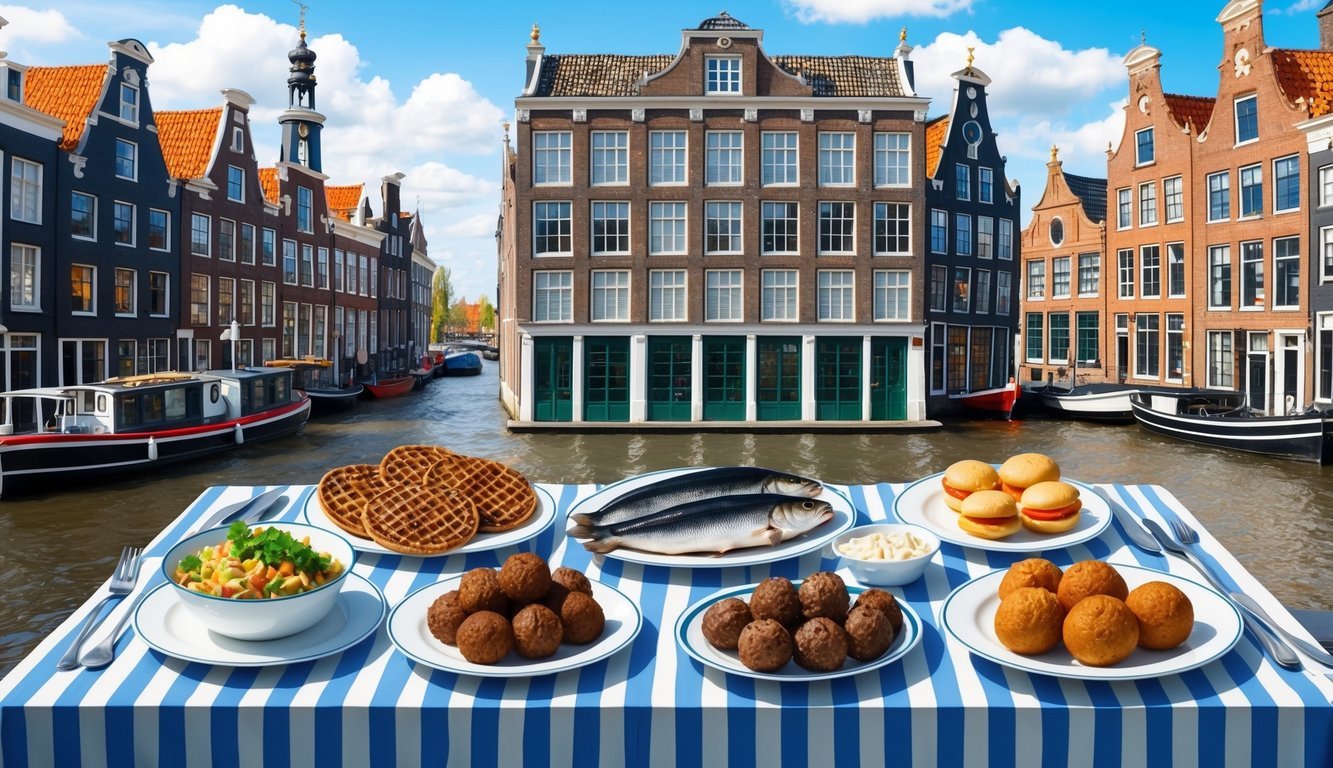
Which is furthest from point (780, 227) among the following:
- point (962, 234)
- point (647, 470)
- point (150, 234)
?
point (150, 234)

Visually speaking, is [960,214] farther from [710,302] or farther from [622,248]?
[622,248]

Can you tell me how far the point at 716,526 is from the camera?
3760 millimetres

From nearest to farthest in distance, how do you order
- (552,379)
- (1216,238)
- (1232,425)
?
(1232,425), (552,379), (1216,238)

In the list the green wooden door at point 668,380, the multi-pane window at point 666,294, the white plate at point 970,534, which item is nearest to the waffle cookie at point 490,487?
the white plate at point 970,534

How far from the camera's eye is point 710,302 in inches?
1214

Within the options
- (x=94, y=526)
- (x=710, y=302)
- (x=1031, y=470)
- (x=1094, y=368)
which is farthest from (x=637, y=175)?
(x=1031, y=470)

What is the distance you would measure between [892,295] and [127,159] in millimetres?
26384

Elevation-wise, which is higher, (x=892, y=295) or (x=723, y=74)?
(x=723, y=74)

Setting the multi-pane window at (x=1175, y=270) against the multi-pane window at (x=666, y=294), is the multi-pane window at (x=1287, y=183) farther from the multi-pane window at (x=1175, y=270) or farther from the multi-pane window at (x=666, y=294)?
the multi-pane window at (x=666, y=294)

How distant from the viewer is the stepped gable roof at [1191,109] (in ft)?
116

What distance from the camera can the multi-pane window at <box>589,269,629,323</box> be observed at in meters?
30.6

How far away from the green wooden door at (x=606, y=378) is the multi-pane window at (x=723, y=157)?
6637mm

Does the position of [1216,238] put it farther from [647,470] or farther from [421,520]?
[421,520]

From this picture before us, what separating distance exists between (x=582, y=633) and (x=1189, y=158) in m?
38.1
